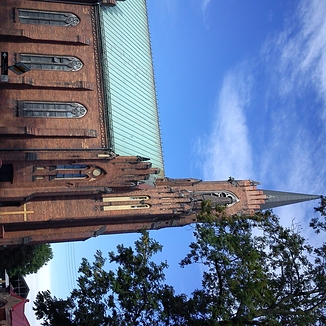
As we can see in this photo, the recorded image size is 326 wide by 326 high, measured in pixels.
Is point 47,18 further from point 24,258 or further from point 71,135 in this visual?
point 24,258

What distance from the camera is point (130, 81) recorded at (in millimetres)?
34625

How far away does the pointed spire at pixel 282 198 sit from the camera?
1547 inches

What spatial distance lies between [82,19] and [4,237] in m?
15.7

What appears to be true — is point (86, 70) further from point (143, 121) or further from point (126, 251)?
point (126, 251)

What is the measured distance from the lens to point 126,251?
24422 millimetres

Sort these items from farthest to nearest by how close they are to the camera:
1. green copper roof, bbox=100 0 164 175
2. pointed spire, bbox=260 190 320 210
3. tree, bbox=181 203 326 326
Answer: pointed spire, bbox=260 190 320 210, green copper roof, bbox=100 0 164 175, tree, bbox=181 203 326 326

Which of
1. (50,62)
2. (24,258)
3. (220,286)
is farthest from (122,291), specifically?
(24,258)

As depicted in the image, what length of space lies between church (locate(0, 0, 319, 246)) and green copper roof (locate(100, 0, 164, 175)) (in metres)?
0.15

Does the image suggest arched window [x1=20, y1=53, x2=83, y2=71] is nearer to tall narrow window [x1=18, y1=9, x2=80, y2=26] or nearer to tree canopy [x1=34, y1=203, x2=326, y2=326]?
tall narrow window [x1=18, y1=9, x2=80, y2=26]

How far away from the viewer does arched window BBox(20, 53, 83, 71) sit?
28422 millimetres

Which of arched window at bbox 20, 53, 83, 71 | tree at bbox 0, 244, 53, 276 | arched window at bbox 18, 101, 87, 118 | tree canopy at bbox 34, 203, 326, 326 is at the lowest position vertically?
tree canopy at bbox 34, 203, 326, 326

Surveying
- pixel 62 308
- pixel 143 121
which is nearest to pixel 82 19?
pixel 143 121

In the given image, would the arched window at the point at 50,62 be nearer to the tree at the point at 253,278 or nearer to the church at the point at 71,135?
the church at the point at 71,135

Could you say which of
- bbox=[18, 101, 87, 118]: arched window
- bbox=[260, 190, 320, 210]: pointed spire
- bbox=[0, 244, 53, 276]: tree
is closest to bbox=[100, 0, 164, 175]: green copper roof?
bbox=[18, 101, 87, 118]: arched window
